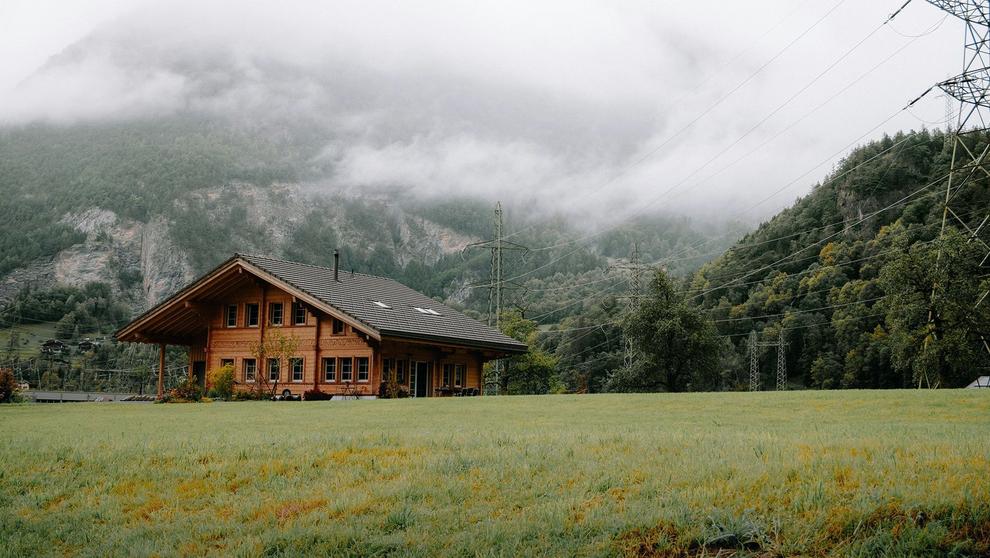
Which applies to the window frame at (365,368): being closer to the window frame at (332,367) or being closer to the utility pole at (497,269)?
the window frame at (332,367)

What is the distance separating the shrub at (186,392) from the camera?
3478 centimetres

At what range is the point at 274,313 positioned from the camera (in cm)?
4106

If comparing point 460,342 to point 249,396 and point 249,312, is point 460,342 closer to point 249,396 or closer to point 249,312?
A: point 249,396

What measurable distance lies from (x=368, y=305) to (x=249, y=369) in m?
7.29

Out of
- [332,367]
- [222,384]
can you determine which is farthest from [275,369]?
[222,384]

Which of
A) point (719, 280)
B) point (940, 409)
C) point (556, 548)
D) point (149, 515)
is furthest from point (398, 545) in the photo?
point (719, 280)

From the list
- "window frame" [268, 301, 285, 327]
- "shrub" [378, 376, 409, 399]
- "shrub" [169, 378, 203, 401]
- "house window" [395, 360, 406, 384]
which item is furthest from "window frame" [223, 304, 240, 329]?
"shrub" [378, 376, 409, 399]

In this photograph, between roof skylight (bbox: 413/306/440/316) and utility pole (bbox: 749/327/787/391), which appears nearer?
roof skylight (bbox: 413/306/440/316)

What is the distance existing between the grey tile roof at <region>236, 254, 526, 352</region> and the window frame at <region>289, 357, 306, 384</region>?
3.49 m

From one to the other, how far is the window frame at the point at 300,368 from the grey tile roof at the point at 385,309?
349cm

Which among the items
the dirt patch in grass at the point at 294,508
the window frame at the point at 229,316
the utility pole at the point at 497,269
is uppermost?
the utility pole at the point at 497,269

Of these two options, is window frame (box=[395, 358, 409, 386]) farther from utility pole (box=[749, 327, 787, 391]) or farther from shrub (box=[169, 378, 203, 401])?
utility pole (box=[749, 327, 787, 391])

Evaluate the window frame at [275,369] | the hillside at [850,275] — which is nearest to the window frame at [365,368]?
the window frame at [275,369]

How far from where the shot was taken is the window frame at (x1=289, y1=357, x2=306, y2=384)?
129ft
